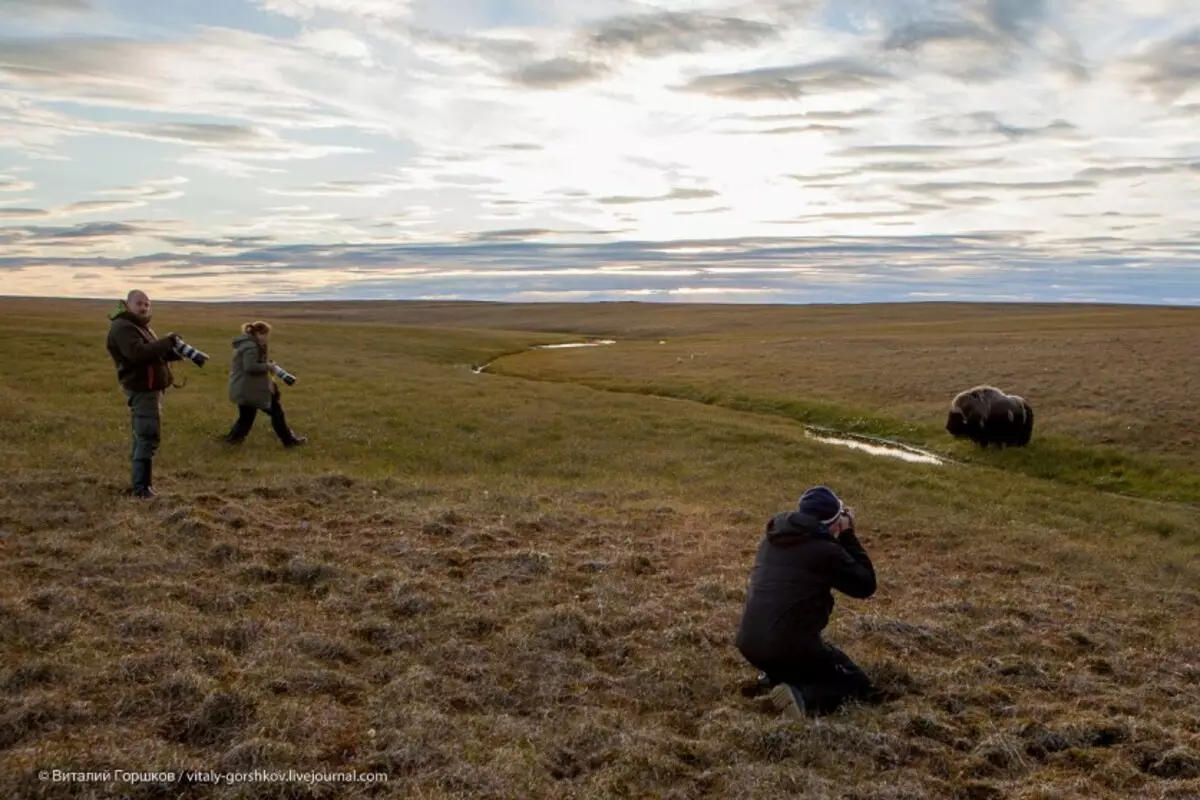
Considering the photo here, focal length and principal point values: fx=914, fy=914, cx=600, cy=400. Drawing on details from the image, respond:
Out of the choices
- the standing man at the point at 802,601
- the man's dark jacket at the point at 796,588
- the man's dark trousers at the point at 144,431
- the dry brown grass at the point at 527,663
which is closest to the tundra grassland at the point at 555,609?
the dry brown grass at the point at 527,663

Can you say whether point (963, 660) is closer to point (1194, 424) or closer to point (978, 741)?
point (978, 741)

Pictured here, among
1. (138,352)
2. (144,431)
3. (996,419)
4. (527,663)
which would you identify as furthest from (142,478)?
(996,419)

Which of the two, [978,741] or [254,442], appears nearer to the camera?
[978,741]

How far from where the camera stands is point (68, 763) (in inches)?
299

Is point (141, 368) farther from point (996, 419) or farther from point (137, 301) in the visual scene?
point (996, 419)

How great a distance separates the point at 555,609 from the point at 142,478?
9.68 m

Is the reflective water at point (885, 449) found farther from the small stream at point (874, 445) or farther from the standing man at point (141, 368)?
the standing man at point (141, 368)

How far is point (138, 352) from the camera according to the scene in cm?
1631

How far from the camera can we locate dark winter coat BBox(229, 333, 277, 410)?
2338 cm

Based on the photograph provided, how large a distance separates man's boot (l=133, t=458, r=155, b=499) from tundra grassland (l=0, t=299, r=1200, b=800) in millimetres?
424

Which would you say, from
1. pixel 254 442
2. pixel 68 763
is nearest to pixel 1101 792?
pixel 68 763

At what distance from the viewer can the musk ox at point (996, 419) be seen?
30.7 m

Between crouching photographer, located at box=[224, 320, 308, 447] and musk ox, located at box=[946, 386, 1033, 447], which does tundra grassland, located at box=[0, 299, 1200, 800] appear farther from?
crouching photographer, located at box=[224, 320, 308, 447]

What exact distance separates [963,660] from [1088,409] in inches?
1059
